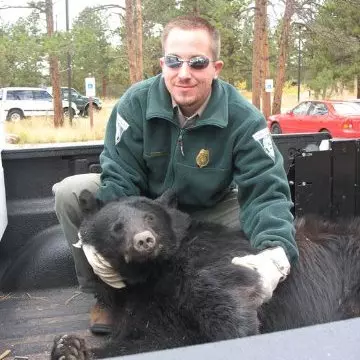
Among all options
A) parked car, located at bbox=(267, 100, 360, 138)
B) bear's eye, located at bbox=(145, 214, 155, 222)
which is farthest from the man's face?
parked car, located at bbox=(267, 100, 360, 138)

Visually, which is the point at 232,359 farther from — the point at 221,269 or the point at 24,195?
the point at 24,195

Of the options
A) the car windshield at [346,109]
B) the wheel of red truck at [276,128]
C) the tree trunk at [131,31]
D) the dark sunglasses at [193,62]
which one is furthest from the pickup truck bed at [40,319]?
the wheel of red truck at [276,128]

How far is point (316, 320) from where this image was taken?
117 inches

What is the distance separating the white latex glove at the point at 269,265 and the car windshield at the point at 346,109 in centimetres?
1747

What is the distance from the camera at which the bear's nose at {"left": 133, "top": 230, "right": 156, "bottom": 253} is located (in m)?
2.78

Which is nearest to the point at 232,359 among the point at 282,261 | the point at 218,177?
the point at 282,261

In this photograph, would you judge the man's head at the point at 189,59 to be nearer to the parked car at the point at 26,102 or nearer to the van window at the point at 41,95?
the parked car at the point at 26,102

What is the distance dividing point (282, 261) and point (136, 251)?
71 cm

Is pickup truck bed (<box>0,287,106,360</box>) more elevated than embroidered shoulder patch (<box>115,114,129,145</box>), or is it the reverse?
embroidered shoulder patch (<box>115,114,129,145</box>)

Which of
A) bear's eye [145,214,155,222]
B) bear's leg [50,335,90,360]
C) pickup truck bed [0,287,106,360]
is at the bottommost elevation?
pickup truck bed [0,287,106,360]

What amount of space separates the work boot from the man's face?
1252 millimetres

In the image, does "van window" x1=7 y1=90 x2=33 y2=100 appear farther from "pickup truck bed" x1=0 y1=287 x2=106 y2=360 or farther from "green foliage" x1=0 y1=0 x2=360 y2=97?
"pickup truck bed" x1=0 y1=287 x2=106 y2=360

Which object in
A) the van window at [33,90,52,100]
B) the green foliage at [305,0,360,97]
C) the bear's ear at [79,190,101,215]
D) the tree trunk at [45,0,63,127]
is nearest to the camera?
the bear's ear at [79,190,101,215]

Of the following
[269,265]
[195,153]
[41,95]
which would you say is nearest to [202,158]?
[195,153]
